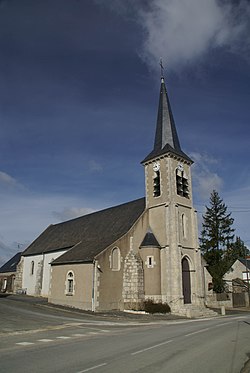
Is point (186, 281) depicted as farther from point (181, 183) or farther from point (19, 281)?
point (19, 281)

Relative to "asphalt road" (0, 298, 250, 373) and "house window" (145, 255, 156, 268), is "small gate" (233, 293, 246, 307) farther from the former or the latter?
"asphalt road" (0, 298, 250, 373)

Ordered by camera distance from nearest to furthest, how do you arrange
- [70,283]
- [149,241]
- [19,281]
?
[70,283] → [149,241] → [19,281]

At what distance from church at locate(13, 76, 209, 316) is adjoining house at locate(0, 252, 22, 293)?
58.5ft

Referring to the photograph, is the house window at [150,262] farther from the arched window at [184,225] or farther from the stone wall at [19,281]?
the stone wall at [19,281]

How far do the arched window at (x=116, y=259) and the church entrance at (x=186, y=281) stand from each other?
17.9 feet

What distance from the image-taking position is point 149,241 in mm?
27062

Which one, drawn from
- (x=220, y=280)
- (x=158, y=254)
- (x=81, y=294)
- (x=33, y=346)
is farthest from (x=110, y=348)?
(x=220, y=280)

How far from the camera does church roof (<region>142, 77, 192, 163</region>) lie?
30.3 metres

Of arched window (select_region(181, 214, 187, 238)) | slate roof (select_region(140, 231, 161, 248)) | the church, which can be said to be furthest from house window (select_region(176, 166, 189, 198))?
slate roof (select_region(140, 231, 161, 248))

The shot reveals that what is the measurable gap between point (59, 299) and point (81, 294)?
11.6ft

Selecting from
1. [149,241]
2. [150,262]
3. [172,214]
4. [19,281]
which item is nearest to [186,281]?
[150,262]

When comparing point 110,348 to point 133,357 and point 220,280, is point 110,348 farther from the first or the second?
point 220,280

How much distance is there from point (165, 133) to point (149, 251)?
11466 mm

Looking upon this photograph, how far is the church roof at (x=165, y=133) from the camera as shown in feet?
99.5
